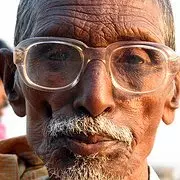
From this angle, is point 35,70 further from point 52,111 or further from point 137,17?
point 137,17

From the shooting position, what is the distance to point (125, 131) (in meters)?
2.09

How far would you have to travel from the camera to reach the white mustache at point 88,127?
79.5 inches

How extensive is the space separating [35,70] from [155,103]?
0.39 m

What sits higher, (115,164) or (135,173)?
(115,164)

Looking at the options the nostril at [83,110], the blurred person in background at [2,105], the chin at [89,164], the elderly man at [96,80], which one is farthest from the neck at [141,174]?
the blurred person in background at [2,105]

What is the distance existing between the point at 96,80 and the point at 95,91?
0.04m

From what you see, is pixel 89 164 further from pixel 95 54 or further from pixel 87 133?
pixel 95 54

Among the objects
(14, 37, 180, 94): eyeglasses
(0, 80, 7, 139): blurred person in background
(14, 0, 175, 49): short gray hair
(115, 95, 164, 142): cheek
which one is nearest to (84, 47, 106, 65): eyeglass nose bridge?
(14, 37, 180, 94): eyeglasses

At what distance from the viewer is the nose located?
1991 millimetres

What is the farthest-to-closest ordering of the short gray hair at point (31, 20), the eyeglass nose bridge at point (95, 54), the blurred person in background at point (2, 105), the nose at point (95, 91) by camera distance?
1. the blurred person in background at point (2, 105)
2. the short gray hair at point (31, 20)
3. the eyeglass nose bridge at point (95, 54)
4. the nose at point (95, 91)

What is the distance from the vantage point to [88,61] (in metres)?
2.10

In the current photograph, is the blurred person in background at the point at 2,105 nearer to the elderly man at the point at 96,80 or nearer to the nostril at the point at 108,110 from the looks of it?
the elderly man at the point at 96,80

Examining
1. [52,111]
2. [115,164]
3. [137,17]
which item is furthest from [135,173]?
[137,17]

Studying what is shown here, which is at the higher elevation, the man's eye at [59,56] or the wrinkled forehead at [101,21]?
the wrinkled forehead at [101,21]
